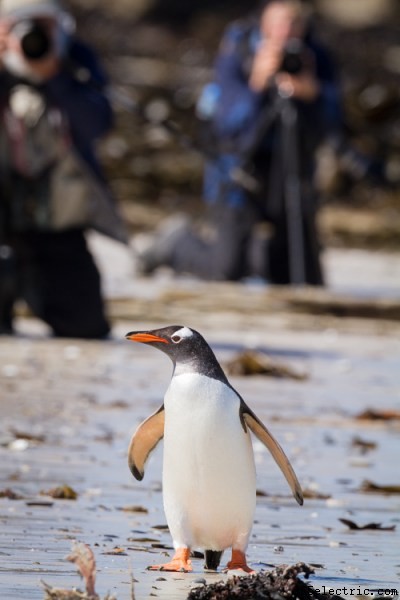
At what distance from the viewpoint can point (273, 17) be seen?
1303cm

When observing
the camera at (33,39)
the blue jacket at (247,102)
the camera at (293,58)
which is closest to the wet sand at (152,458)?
the camera at (33,39)

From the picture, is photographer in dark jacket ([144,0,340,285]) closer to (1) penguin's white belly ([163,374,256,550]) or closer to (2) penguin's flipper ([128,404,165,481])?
(2) penguin's flipper ([128,404,165,481])

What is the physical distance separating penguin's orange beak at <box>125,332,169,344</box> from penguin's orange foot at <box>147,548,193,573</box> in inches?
18.2

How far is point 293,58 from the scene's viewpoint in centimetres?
1286

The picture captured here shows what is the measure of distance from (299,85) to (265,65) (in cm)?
28

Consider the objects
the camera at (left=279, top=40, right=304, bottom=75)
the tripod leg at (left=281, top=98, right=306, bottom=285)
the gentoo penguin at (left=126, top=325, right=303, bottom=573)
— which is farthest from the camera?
the tripod leg at (left=281, top=98, right=306, bottom=285)

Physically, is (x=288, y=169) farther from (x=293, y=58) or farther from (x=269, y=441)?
(x=269, y=441)

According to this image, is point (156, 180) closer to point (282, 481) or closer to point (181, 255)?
point (181, 255)

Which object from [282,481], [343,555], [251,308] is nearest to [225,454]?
[343,555]

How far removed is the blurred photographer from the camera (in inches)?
375

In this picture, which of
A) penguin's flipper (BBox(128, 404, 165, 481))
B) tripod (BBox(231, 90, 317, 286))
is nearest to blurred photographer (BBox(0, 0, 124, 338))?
tripod (BBox(231, 90, 317, 286))

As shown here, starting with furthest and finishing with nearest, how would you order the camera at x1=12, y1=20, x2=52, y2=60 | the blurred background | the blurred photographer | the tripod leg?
1. the blurred background
2. the tripod leg
3. the blurred photographer
4. the camera at x1=12, y1=20, x2=52, y2=60
